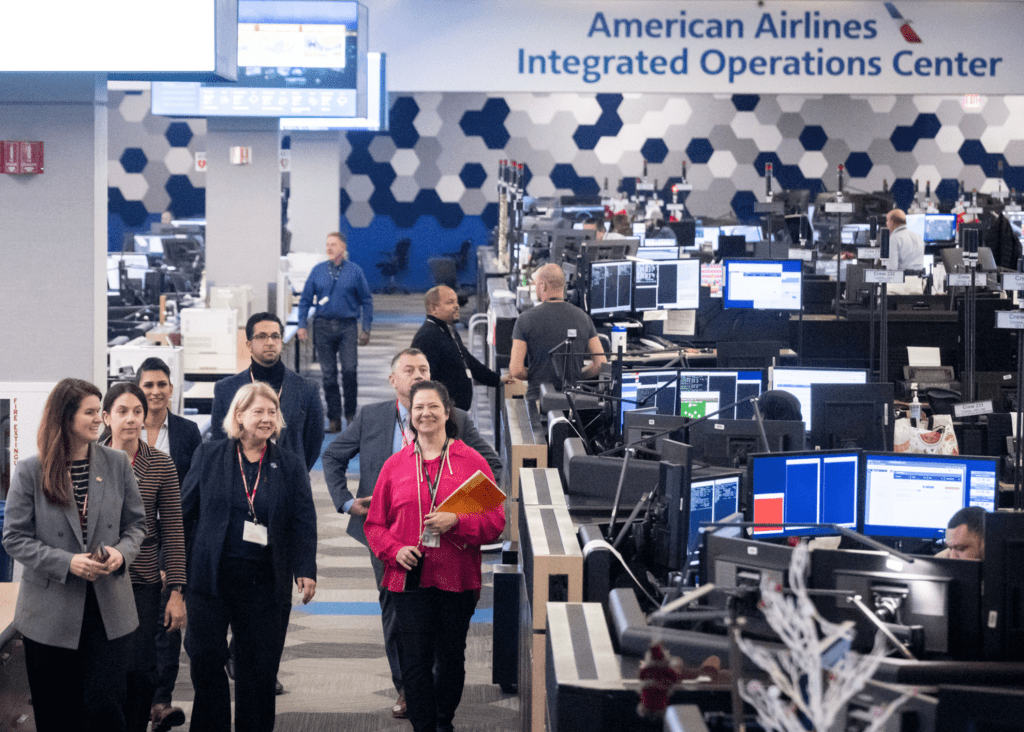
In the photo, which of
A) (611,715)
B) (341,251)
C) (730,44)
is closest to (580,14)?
(730,44)

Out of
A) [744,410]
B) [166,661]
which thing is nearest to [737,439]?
[744,410]

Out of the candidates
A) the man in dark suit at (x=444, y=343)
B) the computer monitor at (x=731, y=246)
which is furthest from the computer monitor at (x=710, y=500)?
the computer monitor at (x=731, y=246)

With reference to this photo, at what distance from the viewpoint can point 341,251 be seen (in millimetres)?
10320

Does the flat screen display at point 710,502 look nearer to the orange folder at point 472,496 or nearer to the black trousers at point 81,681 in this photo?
the orange folder at point 472,496

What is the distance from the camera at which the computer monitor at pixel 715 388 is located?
6219mm

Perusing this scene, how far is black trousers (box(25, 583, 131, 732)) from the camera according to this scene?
360 centimetres

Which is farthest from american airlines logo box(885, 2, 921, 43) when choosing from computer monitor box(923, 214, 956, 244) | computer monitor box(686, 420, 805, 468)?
computer monitor box(686, 420, 805, 468)

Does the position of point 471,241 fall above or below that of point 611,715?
above

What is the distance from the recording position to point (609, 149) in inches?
810

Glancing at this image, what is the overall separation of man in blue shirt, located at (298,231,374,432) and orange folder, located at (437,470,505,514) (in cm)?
599

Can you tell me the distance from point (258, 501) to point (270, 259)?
261 inches

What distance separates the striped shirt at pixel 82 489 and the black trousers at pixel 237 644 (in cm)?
48

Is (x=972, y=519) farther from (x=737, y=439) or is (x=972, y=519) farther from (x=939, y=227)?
(x=939, y=227)

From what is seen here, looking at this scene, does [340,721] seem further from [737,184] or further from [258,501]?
[737,184]
